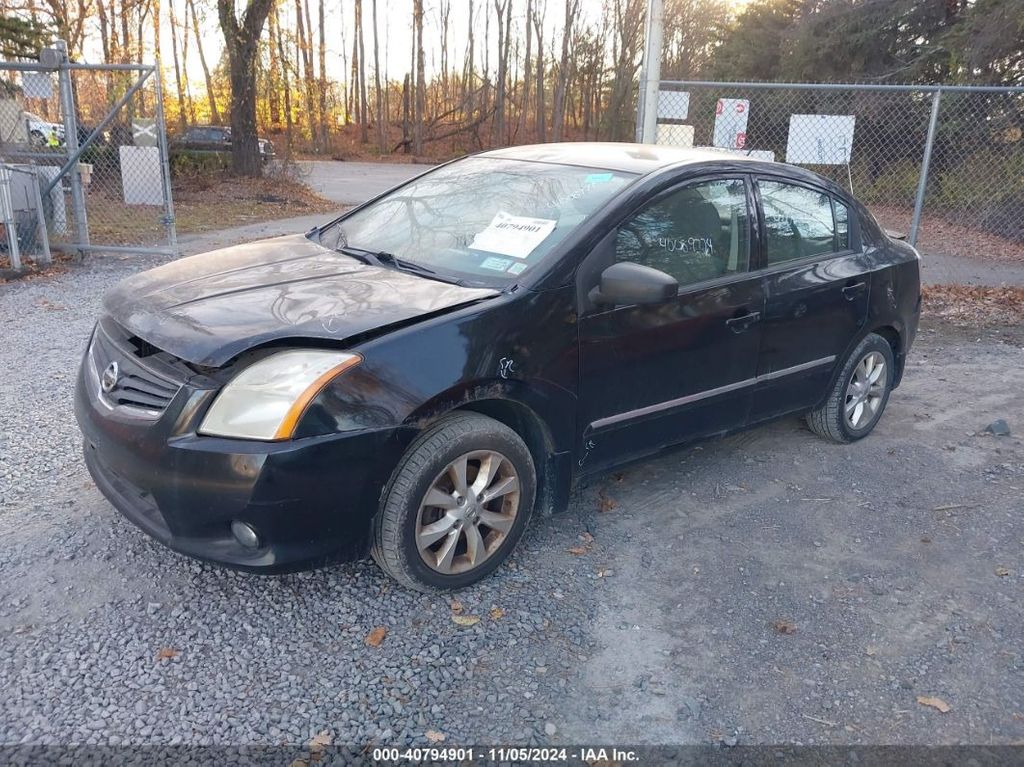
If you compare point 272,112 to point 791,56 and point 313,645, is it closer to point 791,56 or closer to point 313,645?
point 791,56

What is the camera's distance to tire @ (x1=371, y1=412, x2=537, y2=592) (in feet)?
10.5

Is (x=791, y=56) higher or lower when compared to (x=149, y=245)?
higher

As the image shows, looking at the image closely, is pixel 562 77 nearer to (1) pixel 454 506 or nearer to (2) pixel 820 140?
(2) pixel 820 140

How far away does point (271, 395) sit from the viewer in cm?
297

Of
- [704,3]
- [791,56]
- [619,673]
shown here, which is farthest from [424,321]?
[704,3]

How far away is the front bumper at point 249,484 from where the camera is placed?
292 centimetres

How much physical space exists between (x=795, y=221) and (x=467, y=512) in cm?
253

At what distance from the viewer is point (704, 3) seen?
31.7 metres

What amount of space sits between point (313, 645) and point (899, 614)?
2319mm

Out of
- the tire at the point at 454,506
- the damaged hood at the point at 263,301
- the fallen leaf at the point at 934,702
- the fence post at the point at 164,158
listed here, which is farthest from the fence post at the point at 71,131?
the fallen leaf at the point at 934,702

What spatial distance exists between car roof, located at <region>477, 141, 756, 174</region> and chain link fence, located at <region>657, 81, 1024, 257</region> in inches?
274

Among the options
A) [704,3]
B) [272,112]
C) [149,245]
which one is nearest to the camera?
[149,245]

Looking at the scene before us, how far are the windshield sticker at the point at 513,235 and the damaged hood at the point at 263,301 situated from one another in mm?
345

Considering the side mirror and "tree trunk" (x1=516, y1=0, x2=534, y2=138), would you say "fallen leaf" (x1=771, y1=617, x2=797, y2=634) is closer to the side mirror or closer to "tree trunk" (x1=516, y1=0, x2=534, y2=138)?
the side mirror
